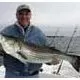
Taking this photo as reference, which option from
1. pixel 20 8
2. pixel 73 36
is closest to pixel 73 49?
pixel 73 36

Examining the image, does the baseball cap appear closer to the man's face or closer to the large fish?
the man's face

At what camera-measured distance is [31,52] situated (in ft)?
28.9

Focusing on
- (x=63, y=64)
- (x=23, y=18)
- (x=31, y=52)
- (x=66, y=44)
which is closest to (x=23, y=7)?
(x=23, y=18)

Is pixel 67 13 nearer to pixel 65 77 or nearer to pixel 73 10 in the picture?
pixel 73 10

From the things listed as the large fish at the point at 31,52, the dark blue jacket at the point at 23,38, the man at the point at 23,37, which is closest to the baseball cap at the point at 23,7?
the man at the point at 23,37

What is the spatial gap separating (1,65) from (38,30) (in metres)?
0.50

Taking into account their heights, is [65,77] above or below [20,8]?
below

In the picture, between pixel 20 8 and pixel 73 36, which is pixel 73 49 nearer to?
pixel 73 36

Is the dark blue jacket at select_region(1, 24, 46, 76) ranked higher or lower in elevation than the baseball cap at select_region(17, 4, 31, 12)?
lower

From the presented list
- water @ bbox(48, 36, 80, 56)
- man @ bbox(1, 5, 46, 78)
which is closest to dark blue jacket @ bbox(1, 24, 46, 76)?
man @ bbox(1, 5, 46, 78)

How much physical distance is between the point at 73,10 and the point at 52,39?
0.35 meters

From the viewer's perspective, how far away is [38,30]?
8.77m

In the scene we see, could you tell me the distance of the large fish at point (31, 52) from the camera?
28.6 ft

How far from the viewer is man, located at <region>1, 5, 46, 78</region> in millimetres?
8773
